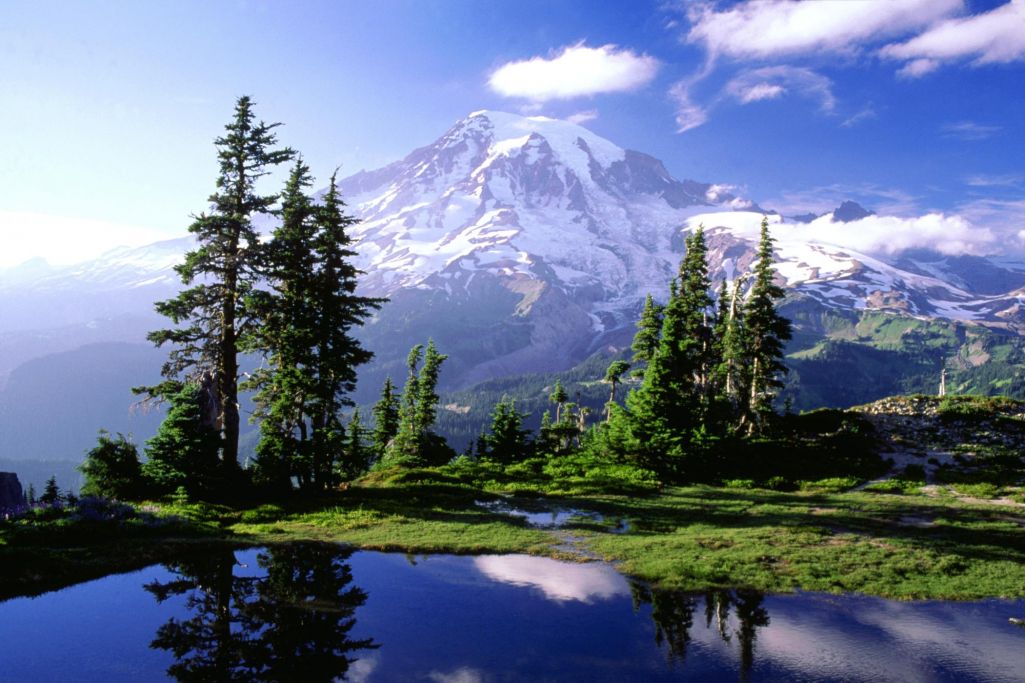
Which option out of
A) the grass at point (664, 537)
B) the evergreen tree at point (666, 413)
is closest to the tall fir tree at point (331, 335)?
the grass at point (664, 537)

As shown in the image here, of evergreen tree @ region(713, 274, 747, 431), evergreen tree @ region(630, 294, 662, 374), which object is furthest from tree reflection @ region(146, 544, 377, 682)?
evergreen tree @ region(630, 294, 662, 374)

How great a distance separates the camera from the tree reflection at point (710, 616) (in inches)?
548

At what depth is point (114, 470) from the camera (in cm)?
2867

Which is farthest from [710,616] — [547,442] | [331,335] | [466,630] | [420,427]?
[420,427]

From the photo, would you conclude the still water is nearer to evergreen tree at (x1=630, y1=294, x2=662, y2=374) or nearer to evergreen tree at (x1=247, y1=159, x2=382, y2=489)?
evergreen tree at (x1=247, y1=159, x2=382, y2=489)

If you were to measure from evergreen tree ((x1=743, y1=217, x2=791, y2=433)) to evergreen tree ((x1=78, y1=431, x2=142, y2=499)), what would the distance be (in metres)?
41.4

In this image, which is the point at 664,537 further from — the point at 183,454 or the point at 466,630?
the point at 183,454

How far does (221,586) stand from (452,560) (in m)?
6.72

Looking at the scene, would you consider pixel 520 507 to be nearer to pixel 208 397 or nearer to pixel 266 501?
pixel 266 501

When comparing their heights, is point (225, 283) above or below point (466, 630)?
above

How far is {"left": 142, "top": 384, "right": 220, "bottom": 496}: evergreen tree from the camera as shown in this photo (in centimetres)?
2775

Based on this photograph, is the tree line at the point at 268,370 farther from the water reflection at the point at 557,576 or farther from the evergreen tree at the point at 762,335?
the water reflection at the point at 557,576

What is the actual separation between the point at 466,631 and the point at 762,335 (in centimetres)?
4101

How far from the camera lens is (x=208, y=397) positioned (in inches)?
1364
